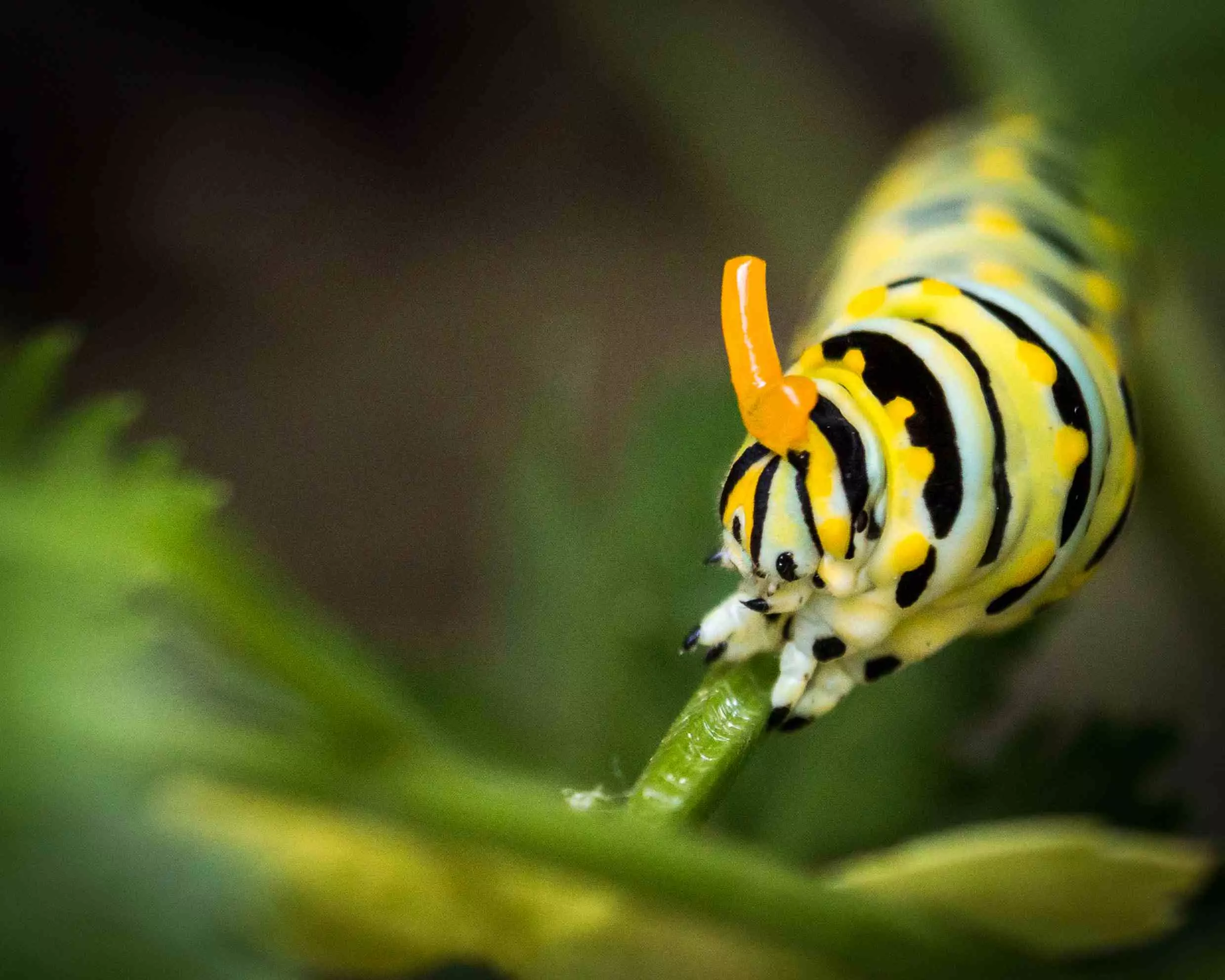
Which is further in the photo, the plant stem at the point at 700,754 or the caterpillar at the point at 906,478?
the caterpillar at the point at 906,478

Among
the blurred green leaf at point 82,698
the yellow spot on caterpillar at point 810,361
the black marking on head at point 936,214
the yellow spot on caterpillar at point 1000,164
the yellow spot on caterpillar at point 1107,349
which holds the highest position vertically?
the yellow spot on caterpillar at point 1000,164

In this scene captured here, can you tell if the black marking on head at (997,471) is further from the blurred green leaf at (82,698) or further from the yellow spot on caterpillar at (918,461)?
the blurred green leaf at (82,698)

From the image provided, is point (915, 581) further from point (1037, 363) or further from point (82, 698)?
point (82, 698)

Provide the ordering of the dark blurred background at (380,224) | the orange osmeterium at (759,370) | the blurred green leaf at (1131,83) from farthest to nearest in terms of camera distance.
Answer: the dark blurred background at (380,224)
the blurred green leaf at (1131,83)
the orange osmeterium at (759,370)

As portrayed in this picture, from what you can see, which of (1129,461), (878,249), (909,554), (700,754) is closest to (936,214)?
(878,249)

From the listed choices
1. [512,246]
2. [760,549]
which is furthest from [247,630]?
[512,246]

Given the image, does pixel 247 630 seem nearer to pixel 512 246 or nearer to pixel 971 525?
pixel 971 525

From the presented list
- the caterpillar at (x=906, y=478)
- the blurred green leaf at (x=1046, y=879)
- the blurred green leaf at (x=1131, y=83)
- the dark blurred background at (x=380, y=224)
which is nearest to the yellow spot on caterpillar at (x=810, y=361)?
the caterpillar at (x=906, y=478)

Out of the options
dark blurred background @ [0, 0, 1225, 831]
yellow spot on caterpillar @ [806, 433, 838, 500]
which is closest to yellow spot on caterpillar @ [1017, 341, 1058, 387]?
yellow spot on caterpillar @ [806, 433, 838, 500]
